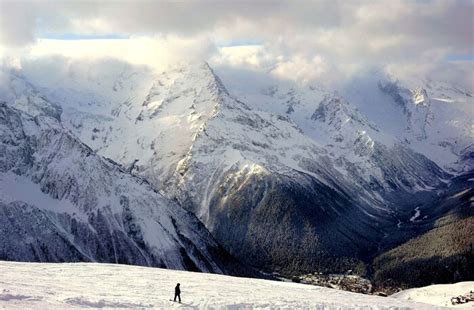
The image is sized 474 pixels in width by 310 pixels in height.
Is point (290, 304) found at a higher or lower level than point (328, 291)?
lower

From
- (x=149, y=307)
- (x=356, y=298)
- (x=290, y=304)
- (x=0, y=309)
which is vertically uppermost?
(x=356, y=298)

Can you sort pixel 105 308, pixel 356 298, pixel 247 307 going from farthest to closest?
pixel 356 298 → pixel 247 307 → pixel 105 308

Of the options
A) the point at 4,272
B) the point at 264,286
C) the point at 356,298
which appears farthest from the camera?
the point at 264,286

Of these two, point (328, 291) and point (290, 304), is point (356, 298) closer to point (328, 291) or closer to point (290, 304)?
point (328, 291)

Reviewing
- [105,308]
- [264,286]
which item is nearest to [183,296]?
[105,308]

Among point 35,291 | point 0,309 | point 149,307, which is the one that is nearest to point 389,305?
point 149,307

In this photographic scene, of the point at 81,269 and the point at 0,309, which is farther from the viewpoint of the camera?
the point at 81,269
